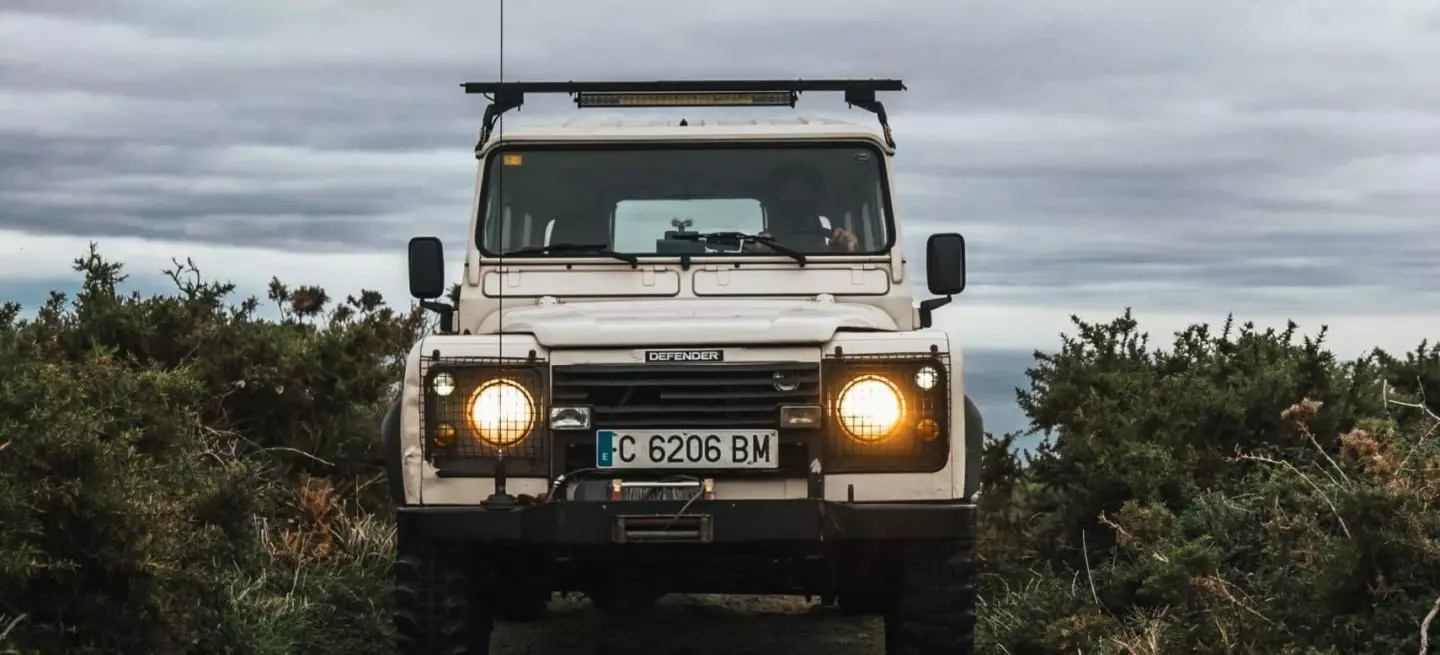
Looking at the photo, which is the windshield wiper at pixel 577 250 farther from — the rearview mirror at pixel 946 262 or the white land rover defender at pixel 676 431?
the rearview mirror at pixel 946 262

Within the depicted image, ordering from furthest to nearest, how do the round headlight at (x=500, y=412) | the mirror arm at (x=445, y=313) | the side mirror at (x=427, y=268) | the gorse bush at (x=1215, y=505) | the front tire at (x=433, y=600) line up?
1. the mirror arm at (x=445, y=313)
2. the side mirror at (x=427, y=268)
3. the front tire at (x=433, y=600)
4. the round headlight at (x=500, y=412)
5. the gorse bush at (x=1215, y=505)

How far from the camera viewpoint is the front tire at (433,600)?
6.68 meters

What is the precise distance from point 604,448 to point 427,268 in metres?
1.65

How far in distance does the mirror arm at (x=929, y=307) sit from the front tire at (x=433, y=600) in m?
2.48

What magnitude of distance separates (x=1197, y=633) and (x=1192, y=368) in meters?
3.05

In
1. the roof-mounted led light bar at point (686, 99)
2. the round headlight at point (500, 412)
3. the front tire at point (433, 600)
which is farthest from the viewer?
the roof-mounted led light bar at point (686, 99)

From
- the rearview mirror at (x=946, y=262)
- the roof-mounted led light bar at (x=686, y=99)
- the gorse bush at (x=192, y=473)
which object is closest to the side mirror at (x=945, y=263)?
the rearview mirror at (x=946, y=262)

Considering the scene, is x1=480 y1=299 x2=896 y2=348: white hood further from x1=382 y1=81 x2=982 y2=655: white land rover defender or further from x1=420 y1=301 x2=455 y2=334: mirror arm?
x1=420 y1=301 x2=455 y2=334: mirror arm

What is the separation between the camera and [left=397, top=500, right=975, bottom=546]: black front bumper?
6.19 m

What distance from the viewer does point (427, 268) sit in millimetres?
7562

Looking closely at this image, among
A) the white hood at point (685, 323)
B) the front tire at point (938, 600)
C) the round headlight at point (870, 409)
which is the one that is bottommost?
the front tire at point (938, 600)

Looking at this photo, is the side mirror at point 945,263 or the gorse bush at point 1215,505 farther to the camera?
the side mirror at point 945,263

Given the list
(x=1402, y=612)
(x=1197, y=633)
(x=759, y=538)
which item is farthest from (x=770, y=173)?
(x=1402, y=612)

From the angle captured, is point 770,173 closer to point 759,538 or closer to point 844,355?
point 844,355
